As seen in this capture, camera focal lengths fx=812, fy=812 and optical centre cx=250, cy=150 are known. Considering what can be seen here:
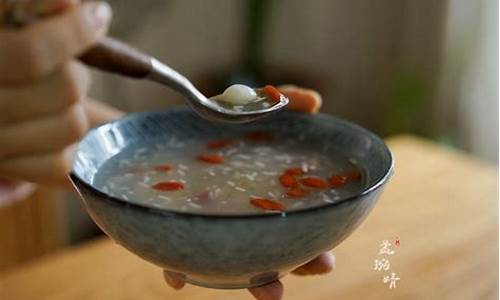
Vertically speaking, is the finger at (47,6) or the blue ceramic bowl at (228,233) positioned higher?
the finger at (47,6)

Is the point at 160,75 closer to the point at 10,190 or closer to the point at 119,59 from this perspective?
the point at 119,59

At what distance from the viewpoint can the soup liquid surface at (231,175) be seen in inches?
19.3

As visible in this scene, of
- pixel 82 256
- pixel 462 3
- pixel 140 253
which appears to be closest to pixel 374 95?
pixel 462 3

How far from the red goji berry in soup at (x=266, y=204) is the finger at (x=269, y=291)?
6cm

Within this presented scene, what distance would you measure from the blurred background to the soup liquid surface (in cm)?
79

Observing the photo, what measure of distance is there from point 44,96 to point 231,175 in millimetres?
154

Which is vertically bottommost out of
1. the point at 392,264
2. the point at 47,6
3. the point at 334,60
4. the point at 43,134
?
the point at 334,60

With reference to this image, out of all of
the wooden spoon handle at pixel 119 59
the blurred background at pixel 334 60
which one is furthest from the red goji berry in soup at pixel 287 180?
the blurred background at pixel 334 60

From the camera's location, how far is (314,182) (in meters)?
0.53

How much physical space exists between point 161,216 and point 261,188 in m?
0.11

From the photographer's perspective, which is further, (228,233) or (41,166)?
(41,166)

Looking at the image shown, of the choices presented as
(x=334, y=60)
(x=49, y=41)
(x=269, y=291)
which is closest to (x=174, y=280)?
(x=269, y=291)

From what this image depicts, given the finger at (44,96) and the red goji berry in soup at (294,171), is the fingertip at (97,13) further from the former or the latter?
the red goji berry in soup at (294,171)

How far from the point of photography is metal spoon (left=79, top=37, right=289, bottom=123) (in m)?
0.52
